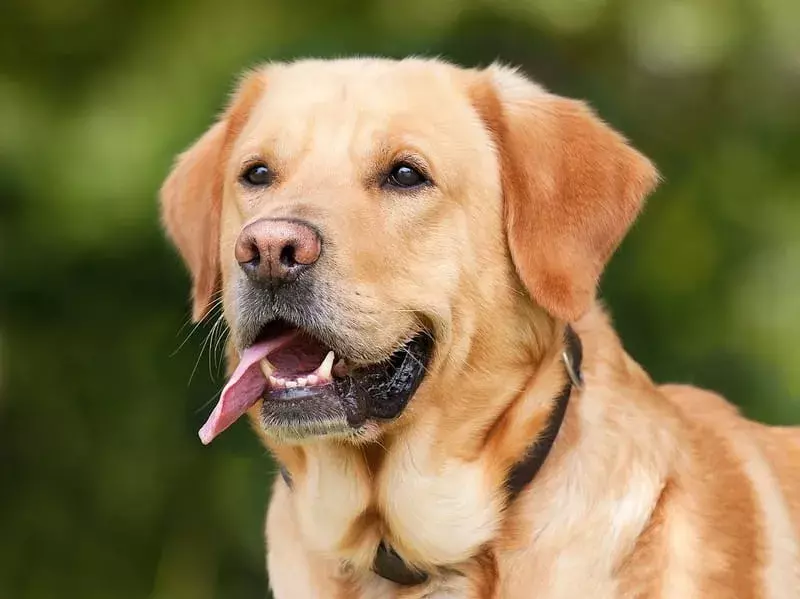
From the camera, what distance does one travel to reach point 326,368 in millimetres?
2447

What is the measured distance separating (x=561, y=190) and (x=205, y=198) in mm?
960

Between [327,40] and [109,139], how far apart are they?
96cm

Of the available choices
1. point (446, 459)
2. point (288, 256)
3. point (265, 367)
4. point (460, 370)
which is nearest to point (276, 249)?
point (288, 256)

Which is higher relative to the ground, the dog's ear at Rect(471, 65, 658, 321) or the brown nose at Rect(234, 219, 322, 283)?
the dog's ear at Rect(471, 65, 658, 321)

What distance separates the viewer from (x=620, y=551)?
2438 millimetres

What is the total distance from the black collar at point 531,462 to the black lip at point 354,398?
0.99 feet

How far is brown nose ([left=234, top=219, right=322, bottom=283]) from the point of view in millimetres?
2246

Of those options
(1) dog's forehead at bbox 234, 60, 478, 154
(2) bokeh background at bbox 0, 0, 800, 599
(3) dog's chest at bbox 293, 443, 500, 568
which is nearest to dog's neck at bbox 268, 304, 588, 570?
(3) dog's chest at bbox 293, 443, 500, 568

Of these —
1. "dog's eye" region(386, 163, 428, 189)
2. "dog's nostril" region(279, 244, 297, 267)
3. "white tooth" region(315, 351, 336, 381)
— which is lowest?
"white tooth" region(315, 351, 336, 381)

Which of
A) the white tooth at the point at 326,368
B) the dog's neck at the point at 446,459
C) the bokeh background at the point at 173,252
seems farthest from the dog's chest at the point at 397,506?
the bokeh background at the point at 173,252

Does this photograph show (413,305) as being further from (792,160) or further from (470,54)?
(792,160)

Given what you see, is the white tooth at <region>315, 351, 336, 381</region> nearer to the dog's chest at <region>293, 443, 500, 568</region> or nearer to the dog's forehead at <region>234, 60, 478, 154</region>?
the dog's chest at <region>293, 443, 500, 568</region>

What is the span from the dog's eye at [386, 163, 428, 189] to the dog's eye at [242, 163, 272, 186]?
0.31m

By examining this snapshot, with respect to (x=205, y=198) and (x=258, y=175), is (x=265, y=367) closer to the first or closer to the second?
(x=258, y=175)
